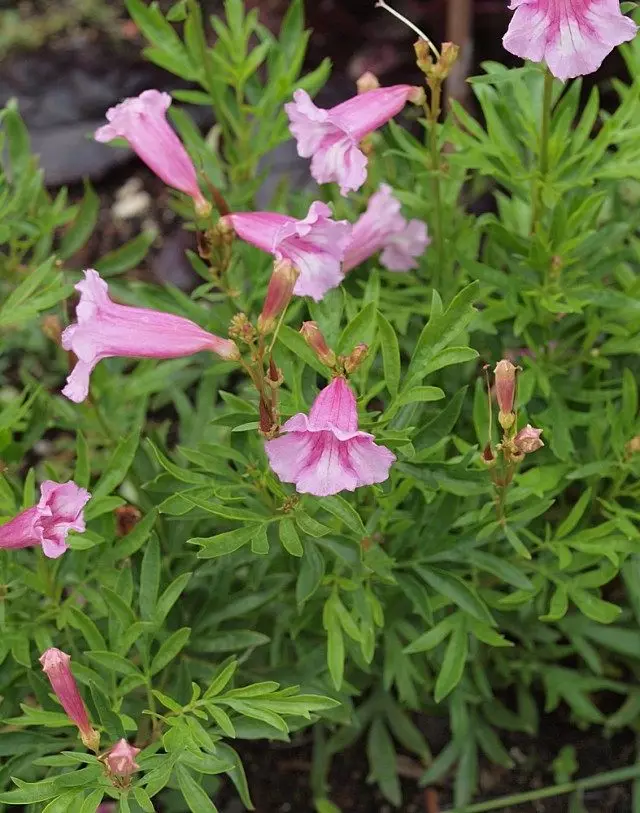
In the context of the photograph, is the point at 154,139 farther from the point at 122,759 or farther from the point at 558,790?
the point at 558,790

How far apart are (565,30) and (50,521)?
839 millimetres

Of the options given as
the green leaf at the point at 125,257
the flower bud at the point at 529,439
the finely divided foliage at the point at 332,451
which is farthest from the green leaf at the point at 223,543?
the green leaf at the point at 125,257

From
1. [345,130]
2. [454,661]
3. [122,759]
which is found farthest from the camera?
[454,661]

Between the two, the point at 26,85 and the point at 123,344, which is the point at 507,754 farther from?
the point at 26,85

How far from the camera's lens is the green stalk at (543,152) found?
132cm

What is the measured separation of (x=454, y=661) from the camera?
4.80ft

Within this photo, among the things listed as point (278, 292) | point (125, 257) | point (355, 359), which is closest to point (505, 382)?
point (355, 359)

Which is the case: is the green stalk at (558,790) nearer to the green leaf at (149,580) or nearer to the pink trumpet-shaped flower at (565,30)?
the green leaf at (149,580)

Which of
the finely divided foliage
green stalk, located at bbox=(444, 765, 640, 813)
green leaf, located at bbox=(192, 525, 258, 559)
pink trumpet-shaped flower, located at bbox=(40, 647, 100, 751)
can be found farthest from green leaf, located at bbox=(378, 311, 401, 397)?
green stalk, located at bbox=(444, 765, 640, 813)

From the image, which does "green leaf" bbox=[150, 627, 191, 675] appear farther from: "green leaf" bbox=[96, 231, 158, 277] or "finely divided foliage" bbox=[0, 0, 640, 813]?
"green leaf" bbox=[96, 231, 158, 277]

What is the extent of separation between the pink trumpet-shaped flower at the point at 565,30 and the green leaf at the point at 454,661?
789 mm

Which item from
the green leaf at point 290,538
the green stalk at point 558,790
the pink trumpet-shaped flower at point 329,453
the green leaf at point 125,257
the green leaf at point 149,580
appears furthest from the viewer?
the green leaf at point 125,257

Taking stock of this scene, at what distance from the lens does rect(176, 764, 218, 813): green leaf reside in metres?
1.21

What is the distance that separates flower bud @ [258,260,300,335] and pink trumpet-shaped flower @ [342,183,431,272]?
360 millimetres
